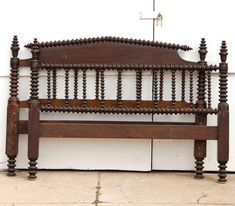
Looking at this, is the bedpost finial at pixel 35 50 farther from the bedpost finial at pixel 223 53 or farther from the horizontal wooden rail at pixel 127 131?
the bedpost finial at pixel 223 53

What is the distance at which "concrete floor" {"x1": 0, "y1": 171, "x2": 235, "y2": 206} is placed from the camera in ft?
10.0

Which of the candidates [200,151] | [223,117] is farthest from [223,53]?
[200,151]

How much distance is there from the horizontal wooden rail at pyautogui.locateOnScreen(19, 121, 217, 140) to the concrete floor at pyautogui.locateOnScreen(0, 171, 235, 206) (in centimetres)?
33

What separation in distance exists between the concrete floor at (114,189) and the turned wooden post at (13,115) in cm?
16

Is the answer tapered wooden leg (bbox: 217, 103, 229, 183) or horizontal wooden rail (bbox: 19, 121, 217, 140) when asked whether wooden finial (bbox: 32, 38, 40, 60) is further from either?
tapered wooden leg (bbox: 217, 103, 229, 183)

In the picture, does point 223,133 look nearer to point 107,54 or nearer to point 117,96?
point 117,96

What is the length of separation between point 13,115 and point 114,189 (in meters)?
0.93

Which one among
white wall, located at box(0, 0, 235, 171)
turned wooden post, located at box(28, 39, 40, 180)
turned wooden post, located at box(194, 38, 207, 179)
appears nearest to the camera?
turned wooden post, located at box(28, 39, 40, 180)

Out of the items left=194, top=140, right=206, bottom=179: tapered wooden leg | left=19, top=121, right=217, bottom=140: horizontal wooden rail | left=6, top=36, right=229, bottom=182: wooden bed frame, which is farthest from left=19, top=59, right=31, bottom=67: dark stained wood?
left=194, top=140, right=206, bottom=179: tapered wooden leg

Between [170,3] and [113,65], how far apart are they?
71cm

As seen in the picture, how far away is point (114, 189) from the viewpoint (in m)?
3.34

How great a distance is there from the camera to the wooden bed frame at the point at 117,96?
350 centimetres

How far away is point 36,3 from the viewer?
3744 millimetres

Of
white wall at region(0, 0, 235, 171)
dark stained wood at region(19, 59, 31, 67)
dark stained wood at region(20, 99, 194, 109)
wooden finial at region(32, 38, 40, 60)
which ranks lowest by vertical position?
dark stained wood at region(20, 99, 194, 109)
